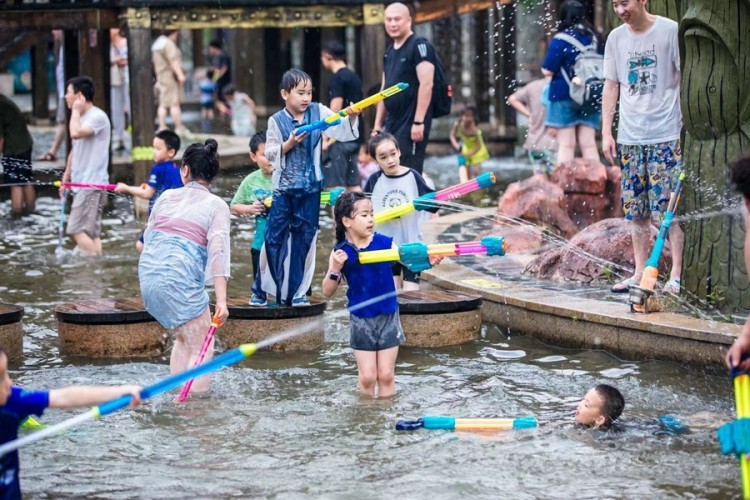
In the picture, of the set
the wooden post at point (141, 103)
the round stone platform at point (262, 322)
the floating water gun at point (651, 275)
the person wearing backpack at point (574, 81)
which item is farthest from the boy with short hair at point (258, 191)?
the wooden post at point (141, 103)

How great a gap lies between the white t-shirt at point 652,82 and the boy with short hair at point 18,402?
4698 millimetres

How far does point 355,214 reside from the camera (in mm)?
7059

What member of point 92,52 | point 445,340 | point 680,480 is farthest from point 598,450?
point 92,52

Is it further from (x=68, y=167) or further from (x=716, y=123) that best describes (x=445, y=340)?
(x=68, y=167)

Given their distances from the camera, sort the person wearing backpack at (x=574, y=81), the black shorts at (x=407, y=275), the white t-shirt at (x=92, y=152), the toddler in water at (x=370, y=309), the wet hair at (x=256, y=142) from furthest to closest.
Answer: the person wearing backpack at (x=574, y=81) < the white t-shirt at (x=92, y=152) < the black shorts at (x=407, y=275) < the wet hair at (x=256, y=142) < the toddler in water at (x=370, y=309)

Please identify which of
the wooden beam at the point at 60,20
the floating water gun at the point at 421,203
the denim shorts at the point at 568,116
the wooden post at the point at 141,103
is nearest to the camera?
the floating water gun at the point at 421,203

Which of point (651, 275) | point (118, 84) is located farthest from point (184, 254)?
point (118, 84)

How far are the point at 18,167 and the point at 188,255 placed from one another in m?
7.95

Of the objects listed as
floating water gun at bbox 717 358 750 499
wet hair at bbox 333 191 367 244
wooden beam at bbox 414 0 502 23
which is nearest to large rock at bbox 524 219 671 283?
wet hair at bbox 333 191 367 244

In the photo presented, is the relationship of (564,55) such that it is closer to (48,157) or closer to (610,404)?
(610,404)

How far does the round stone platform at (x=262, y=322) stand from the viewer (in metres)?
8.51

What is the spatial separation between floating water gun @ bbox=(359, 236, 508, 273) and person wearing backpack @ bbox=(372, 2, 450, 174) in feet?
11.7

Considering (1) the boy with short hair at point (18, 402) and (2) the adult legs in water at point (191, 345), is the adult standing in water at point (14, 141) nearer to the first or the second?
(2) the adult legs in water at point (191, 345)

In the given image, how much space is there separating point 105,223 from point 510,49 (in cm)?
903
